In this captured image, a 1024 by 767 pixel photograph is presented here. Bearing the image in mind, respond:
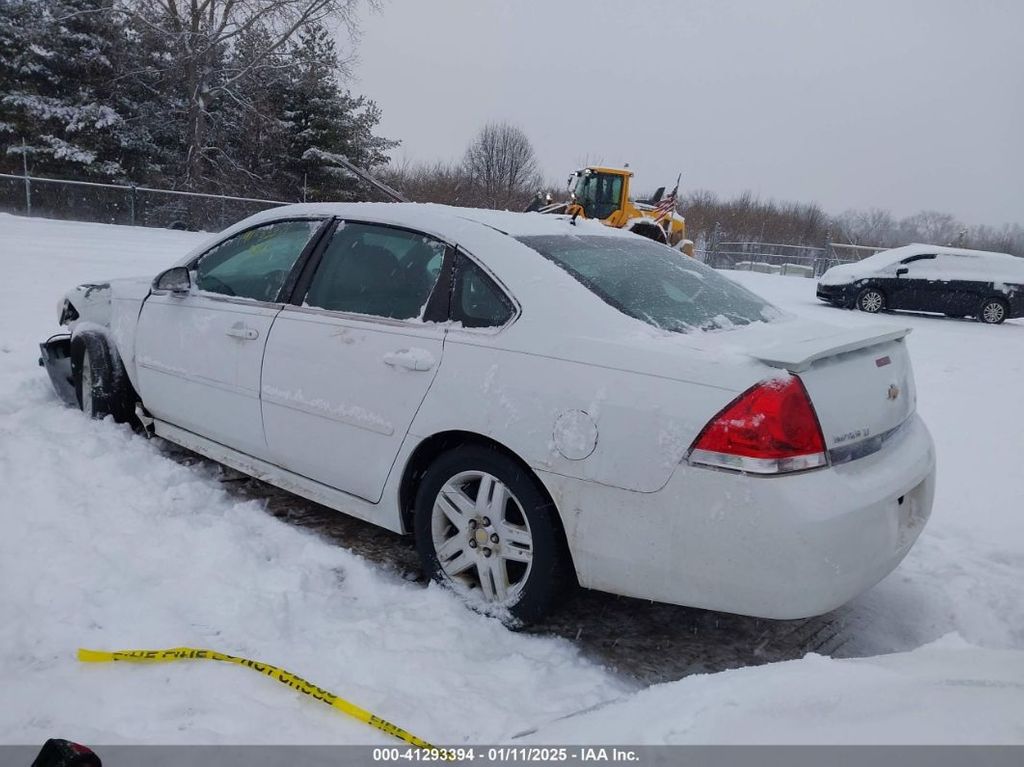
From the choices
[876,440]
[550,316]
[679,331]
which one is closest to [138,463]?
[550,316]

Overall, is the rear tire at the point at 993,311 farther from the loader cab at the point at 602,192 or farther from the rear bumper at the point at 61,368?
the rear bumper at the point at 61,368

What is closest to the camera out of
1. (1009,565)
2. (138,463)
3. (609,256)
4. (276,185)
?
(609,256)

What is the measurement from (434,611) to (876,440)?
1.74m

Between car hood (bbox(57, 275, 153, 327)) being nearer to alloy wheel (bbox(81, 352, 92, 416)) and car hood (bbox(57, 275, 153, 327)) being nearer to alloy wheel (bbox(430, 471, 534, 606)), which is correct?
alloy wheel (bbox(81, 352, 92, 416))

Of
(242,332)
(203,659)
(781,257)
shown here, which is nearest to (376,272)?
(242,332)

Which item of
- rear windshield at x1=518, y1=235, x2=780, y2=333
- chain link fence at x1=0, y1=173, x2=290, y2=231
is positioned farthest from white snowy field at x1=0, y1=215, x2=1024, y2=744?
chain link fence at x1=0, y1=173, x2=290, y2=231

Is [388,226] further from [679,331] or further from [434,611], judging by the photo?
[434,611]

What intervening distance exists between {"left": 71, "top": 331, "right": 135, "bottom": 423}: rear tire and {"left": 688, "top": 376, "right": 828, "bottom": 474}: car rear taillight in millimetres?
3558

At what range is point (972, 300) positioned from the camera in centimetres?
1619

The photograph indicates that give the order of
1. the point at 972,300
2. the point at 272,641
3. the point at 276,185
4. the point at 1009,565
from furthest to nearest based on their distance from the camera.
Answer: the point at 276,185
the point at 972,300
the point at 1009,565
the point at 272,641

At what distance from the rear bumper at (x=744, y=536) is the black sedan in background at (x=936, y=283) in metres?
16.0

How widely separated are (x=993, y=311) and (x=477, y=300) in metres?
17.0

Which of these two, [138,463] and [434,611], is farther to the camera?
[138,463]

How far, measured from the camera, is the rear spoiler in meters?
2.32
